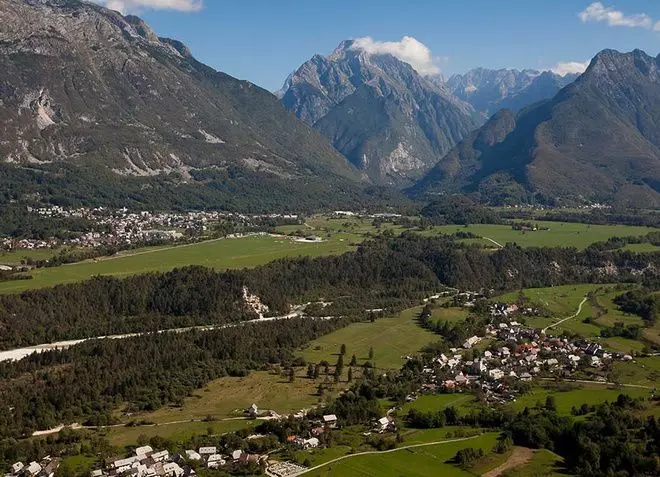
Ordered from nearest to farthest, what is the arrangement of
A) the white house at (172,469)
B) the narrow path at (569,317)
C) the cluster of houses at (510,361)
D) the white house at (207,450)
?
the white house at (172,469)
the white house at (207,450)
the cluster of houses at (510,361)
the narrow path at (569,317)

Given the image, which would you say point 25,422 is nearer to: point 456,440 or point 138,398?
point 138,398

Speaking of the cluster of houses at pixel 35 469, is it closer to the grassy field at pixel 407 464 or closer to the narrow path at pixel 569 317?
the grassy field at pixel 407 464

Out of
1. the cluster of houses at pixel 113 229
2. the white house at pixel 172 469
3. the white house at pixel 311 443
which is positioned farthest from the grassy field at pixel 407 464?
the cluster of houses at pixel 113 229

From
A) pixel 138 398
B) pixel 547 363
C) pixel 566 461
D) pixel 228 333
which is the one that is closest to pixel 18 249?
pixel 228 333

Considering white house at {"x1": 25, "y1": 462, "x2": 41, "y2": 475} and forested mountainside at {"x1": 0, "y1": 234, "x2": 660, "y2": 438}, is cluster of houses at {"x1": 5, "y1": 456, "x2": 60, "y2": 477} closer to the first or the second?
white house at {"x1": 25, "y1": 462, "x2": 41, "y2": 475}

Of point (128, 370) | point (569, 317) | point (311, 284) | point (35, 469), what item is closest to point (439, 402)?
point (128, 370)

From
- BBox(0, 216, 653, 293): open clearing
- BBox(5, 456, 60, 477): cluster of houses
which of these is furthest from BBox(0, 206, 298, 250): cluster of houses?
BBox(5, 456, 60, 477): cluster of houses
